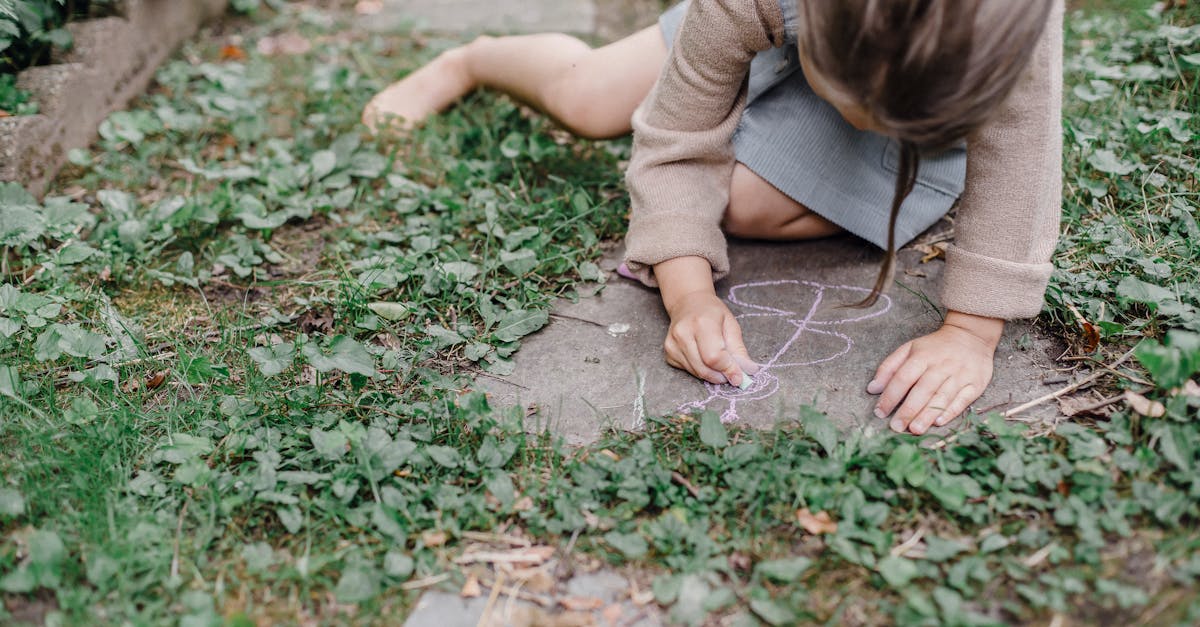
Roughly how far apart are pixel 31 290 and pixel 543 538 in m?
1.27

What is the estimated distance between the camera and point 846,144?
1830 mm

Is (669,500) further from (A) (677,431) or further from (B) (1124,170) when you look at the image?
(B) (1124,170)

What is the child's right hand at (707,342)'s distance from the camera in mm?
1566

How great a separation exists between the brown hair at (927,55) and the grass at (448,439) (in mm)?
460

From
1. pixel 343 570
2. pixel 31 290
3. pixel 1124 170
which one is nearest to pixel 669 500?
pixel 343 570

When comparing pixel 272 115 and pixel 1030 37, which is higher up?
pixel 1030 37

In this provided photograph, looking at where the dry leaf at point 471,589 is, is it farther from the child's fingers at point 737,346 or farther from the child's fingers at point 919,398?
the child's fingers at point 919,398

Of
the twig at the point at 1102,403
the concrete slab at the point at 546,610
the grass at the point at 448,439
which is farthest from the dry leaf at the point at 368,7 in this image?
the twig at the point at 1102,403

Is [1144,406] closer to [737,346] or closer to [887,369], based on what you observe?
[887,369]

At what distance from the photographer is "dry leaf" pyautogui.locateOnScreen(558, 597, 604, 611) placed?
121 centimetres

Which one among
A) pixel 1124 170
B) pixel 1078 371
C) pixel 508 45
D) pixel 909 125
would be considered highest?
pixel 909 125

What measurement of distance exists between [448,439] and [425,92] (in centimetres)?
134

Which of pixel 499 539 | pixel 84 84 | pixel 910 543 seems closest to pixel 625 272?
pixel 499 539

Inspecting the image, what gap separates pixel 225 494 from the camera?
52.7 inches
